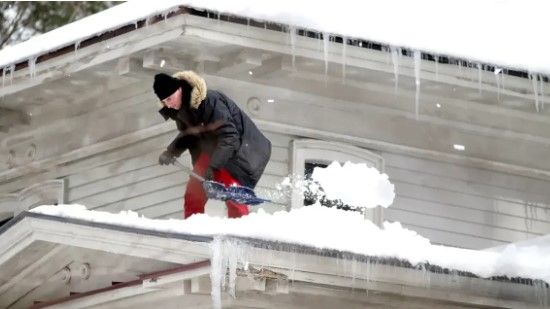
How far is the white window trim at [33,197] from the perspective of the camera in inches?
547

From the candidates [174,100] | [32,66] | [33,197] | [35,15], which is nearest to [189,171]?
[174,100]

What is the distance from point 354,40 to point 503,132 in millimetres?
2365

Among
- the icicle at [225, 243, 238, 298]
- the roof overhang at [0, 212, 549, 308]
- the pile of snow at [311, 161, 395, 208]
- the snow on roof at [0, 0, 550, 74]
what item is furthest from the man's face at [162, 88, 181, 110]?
the pile of snow at [311, 161, 395, 208]

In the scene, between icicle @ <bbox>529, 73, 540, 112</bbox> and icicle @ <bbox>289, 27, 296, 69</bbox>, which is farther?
icicle @ <bbox>529, 73, 540, 112</bbox>

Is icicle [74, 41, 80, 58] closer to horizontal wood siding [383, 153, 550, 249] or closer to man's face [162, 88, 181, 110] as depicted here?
man's face [162, 88, 181, 110]

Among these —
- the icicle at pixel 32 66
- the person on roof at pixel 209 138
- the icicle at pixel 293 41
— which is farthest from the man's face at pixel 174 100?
the icicle at pixel 32 66

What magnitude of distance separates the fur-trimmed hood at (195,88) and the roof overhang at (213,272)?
134cm

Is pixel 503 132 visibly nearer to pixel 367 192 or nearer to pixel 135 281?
pixel 367 192

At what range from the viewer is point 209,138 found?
1147cm

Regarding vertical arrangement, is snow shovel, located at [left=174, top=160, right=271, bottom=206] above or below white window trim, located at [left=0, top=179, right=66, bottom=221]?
below

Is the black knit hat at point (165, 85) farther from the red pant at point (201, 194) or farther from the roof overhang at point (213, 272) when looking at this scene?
the roof overhang at point (213, 272)

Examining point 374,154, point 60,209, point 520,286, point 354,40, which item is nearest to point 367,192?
point 374,154

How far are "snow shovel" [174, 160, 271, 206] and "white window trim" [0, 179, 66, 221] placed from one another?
9.11 feet

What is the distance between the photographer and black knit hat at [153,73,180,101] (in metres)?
11.1
